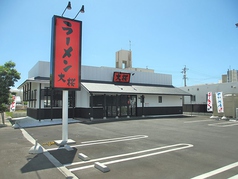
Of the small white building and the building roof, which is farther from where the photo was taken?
the building roof

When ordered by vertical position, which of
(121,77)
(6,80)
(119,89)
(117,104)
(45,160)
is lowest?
(45,160)

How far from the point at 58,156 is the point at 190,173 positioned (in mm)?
3871

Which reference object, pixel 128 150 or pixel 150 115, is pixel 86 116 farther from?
pixel 128 150

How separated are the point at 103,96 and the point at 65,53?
10.6 m

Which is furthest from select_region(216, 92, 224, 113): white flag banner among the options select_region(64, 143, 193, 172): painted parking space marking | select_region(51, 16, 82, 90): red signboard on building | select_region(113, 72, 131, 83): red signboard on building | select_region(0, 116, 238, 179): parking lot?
select_region(51, 16, 82, 90): red signboard on building

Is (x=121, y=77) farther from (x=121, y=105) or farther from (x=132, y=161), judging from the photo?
(x=132, y=161)

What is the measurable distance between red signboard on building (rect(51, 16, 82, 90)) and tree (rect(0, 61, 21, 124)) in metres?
10.5

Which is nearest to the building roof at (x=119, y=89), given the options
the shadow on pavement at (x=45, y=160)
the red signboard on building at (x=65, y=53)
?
the red signboard on building at (x=65, y=53)

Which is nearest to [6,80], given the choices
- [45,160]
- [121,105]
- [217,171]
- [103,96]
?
[103,96]

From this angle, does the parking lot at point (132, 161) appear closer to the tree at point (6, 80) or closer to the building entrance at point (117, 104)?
the tree at point (6, 80)

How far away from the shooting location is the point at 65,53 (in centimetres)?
835

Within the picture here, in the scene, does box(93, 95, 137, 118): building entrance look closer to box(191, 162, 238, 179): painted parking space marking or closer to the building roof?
the building roof

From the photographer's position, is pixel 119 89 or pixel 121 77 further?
pixel 121 77

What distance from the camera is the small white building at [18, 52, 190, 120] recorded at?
17.0m
